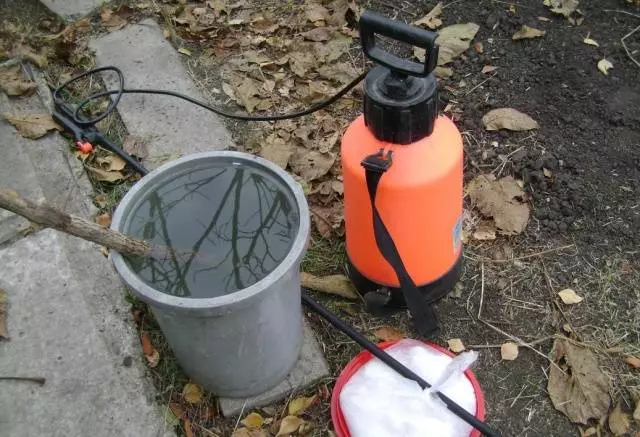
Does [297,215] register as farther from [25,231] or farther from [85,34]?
[85,34]

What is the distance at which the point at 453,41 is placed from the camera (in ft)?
8.06

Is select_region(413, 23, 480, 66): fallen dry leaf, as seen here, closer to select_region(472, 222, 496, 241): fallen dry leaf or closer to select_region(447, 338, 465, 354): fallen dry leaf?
select_region(472, 222, 496, 241): fallen dry leaf

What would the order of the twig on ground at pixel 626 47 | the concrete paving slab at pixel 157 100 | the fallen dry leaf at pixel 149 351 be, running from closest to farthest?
the fallen dry leaf at pixel 149 351 < the concrete paving slab at pixel 157 100 < the twig on ground at pixel 626 47

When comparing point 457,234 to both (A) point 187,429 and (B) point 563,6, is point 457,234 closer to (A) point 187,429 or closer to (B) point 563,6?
(A) point 187,429

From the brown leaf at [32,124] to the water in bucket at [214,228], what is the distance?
1.05 metres

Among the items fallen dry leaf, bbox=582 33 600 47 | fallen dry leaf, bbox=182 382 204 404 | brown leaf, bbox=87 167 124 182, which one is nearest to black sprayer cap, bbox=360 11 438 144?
fallen dry leaf, bbox=182 382 204 404

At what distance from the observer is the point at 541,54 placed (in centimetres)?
238

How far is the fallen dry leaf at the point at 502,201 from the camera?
1.87 m

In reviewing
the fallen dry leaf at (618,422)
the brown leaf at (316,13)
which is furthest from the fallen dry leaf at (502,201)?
the brown leaf at (316,13)

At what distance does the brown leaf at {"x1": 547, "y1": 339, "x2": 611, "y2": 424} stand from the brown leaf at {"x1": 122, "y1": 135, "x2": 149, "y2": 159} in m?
1.52

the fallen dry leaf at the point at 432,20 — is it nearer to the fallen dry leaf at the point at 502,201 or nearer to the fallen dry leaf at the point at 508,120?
the fallen dry leaf at the point at 508,120

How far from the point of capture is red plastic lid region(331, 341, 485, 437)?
4.73 feet

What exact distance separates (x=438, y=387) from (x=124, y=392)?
794 mm

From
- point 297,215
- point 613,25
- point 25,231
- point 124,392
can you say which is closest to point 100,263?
point 25,231
